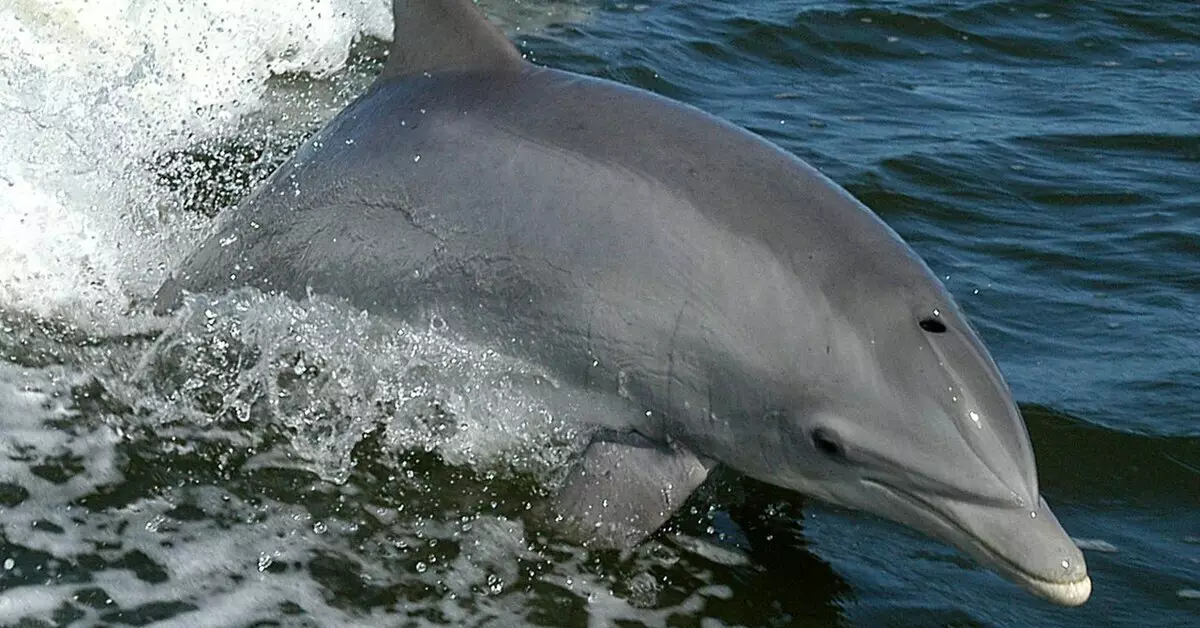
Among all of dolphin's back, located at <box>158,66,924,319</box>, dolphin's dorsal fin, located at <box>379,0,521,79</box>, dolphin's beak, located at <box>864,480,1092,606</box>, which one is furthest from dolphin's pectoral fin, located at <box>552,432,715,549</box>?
dolphin's dorsal fin, located at <box>379,0,521,79</box>

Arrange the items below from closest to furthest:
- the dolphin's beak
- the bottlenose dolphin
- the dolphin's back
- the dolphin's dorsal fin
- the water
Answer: the dolphin's beak → the bottlenose dolphin → the dolphin's back → the water → the dolphin's dorsal fin

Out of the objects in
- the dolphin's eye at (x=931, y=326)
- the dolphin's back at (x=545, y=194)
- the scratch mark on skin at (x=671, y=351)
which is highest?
the dolphin's back at (x=545, y=194)

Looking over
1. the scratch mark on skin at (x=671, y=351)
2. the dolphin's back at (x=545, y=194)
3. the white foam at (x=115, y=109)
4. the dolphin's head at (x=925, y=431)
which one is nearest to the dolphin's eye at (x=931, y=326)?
the dolphin's head at (x=925, y=431)

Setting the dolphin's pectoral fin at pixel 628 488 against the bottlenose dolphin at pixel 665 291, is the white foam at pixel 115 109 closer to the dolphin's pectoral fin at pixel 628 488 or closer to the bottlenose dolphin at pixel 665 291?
the bottlenose dolphin at pixel 665 291

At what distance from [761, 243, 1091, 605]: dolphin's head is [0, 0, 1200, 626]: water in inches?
29.8

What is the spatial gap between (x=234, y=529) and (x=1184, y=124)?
8.33 metres

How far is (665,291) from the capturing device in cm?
553

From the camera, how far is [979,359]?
5.10m

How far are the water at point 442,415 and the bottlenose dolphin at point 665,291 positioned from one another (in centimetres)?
30

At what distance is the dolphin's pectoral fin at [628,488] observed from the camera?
5691 millimetres

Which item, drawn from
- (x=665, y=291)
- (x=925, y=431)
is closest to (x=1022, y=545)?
(x=925, y=431)

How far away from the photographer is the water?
5.64 meters

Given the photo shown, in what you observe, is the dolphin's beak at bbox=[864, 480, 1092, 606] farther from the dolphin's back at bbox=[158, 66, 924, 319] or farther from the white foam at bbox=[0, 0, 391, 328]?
the white foam at bbox=[0, 0, 391, 328]

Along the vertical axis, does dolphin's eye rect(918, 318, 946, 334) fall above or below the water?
above
